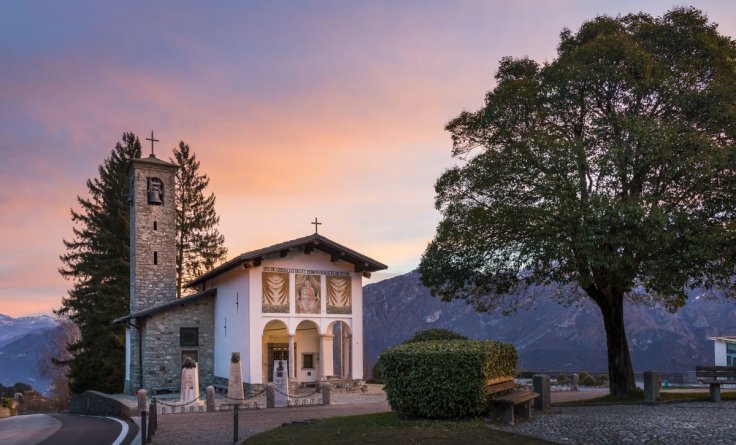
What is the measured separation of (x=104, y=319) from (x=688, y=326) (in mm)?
155390

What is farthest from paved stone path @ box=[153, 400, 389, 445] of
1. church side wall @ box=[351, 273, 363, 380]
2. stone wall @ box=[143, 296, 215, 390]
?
stone wall @ box=[143, 296, 215, 390]

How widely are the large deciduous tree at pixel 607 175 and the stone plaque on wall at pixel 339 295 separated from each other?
28.7ft

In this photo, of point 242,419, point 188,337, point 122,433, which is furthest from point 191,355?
point 122,433

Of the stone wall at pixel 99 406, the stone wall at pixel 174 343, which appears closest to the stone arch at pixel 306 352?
the stone wall at pixel 174 343

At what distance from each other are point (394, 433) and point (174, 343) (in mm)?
20746

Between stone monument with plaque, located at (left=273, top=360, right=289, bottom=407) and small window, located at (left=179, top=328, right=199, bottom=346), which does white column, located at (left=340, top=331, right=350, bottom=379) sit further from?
small window, located at (left=179, top=328, right=199, bottom=346)

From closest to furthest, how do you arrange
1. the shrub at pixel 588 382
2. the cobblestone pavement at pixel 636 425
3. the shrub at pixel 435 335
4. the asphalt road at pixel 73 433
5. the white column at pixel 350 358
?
the cobblestone pavement at pixel 636 425, the asphalt road at pixel 73 433, the shrub at pixel 435 335, the white column at pixel 350 358, the shrub at pixel 588 382

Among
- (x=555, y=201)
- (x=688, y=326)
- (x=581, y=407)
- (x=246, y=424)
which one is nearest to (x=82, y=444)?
(x=246, y=424)

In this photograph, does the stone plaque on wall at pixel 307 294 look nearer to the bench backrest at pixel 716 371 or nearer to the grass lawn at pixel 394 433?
the grass lawn at pixel 394 433

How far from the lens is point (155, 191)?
108 feet

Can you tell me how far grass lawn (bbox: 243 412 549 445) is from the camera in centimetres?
1060

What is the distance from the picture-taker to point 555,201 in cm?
1734

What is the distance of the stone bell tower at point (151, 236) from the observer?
32.6m

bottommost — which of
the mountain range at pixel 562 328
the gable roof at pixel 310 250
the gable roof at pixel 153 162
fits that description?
the mountain range at pixel 562 328
